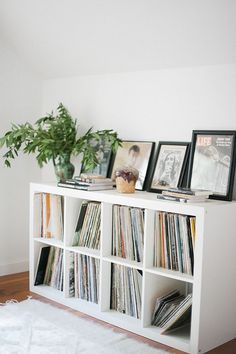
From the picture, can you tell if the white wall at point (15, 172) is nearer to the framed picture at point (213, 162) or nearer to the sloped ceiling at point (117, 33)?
the sloped ceiling at point (117, 33)

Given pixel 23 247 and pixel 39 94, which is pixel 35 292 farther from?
pixel 39 94

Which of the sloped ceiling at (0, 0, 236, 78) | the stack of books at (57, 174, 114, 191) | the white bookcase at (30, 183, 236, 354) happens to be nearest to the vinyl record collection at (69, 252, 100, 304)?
the white bookcase at (30, 183, 236, 354)

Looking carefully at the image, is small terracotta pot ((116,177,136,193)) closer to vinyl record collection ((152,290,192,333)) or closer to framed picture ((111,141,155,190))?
framed picture ((111,141,155,190))

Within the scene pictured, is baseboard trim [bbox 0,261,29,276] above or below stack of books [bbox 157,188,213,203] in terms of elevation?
below

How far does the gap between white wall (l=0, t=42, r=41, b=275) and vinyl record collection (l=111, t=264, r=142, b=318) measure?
1.22m

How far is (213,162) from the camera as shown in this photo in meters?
2.84

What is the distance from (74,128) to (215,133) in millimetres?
1146

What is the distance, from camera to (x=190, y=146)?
300 centimetres

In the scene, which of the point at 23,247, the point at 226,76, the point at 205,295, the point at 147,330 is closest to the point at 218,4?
the point at 226,76

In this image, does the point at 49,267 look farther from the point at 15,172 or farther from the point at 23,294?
the point at 15,172

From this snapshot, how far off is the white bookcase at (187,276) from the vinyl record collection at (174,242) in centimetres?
4

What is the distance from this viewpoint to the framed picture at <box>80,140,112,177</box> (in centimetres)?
345

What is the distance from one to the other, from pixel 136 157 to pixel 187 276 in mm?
994

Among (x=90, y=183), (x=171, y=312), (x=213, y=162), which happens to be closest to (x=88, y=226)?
(x=90, y=183)
